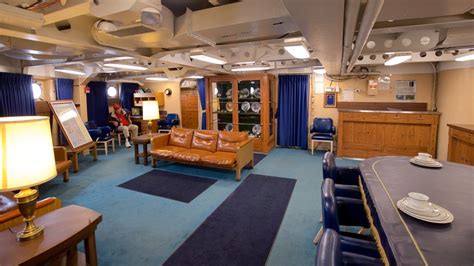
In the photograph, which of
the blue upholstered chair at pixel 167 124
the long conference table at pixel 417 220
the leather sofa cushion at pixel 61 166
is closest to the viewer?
the long conference table at pixel 417 220

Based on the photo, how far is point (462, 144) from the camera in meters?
3.54

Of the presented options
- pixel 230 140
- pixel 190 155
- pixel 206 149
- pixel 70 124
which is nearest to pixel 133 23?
Answer: pixel 190 155

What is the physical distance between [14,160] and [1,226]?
1073mm

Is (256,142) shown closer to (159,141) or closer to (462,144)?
(159,141)

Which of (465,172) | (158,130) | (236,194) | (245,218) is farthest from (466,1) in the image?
(158,130)

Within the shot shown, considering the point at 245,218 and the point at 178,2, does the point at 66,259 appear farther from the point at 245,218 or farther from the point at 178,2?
the point at 178,2

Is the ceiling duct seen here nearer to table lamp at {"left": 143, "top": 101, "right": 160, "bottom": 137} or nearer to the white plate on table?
the white plate on table

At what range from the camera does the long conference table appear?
1121 mm

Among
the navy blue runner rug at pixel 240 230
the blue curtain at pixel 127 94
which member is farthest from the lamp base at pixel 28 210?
the blue curtain at pixel 127 94

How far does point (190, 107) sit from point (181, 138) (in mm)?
4058

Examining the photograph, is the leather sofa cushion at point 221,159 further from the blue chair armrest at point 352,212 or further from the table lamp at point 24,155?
the table lamp at point 24,155

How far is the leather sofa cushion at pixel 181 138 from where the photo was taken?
5.20 metres

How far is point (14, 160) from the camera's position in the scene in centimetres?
124

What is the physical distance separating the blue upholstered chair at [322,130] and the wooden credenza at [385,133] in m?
0.20
